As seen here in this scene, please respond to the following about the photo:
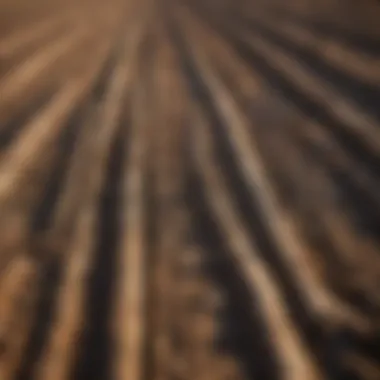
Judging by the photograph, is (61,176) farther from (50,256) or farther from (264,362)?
(264,362)

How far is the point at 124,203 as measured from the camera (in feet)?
1.57

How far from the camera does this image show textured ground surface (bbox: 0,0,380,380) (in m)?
0.37

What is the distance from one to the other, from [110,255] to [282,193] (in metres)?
0.14

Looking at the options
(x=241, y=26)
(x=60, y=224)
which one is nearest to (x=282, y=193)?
(x=60, y=224)

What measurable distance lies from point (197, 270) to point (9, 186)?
19 cm

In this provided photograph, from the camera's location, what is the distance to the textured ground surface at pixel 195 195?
37cm

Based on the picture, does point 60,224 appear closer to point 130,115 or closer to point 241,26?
point 130,115

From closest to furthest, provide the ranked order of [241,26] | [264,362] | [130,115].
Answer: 1. [264,362]
2. [130,115]
3. [241,26]

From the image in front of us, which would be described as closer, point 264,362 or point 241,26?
point 264,362

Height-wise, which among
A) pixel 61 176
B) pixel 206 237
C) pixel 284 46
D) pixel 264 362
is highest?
pixel 284 46

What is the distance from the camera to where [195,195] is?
48 centimetres

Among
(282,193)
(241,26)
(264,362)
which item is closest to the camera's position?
(264,362)

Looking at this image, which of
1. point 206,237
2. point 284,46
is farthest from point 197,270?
point 284,46

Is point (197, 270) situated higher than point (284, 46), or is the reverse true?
point (284, 46)
